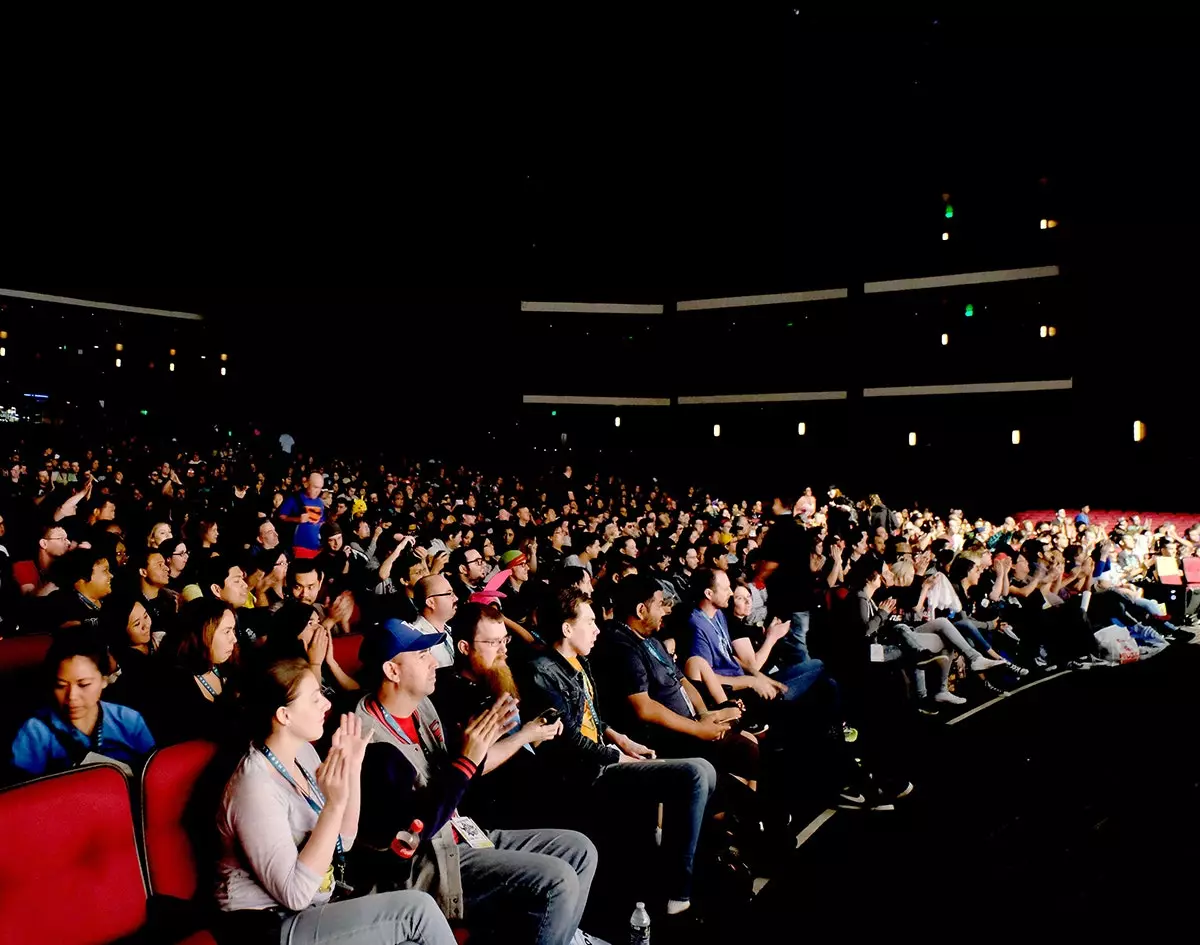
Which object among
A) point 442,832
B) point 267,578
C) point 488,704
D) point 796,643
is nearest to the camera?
point 442,832

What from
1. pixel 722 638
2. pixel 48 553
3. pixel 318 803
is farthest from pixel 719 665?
pixel 48 553

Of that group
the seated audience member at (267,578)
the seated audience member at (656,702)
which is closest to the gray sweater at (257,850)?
A: the seated audience member at (656,702)

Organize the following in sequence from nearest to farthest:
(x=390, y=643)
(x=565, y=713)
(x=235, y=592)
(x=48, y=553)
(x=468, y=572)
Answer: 1. (x=390, y=643)
2. (x=565, y=713)
3. (x=235, y=592)
4. (x=48, y=553)
5. (x=468, y=572)

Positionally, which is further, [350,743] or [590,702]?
[590,702]

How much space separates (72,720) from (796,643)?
189 inches

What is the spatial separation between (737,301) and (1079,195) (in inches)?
365

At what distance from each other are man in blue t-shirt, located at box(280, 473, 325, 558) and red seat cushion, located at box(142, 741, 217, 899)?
5281mm

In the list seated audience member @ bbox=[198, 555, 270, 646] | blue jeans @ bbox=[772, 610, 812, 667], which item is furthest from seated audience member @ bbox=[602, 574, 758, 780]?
blue jeans @ bbox=[772, 610, 812, 667]

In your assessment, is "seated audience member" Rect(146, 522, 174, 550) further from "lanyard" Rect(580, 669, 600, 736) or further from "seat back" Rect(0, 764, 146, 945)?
"seat back" Rect(0, 764, 146, 945)

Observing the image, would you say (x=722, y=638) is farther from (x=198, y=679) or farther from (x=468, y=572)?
(x=198, y=679)

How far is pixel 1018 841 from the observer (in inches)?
167

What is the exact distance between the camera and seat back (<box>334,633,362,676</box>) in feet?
13.8

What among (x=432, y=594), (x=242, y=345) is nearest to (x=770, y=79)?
(x=432, y=594)

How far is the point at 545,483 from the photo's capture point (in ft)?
68.8
